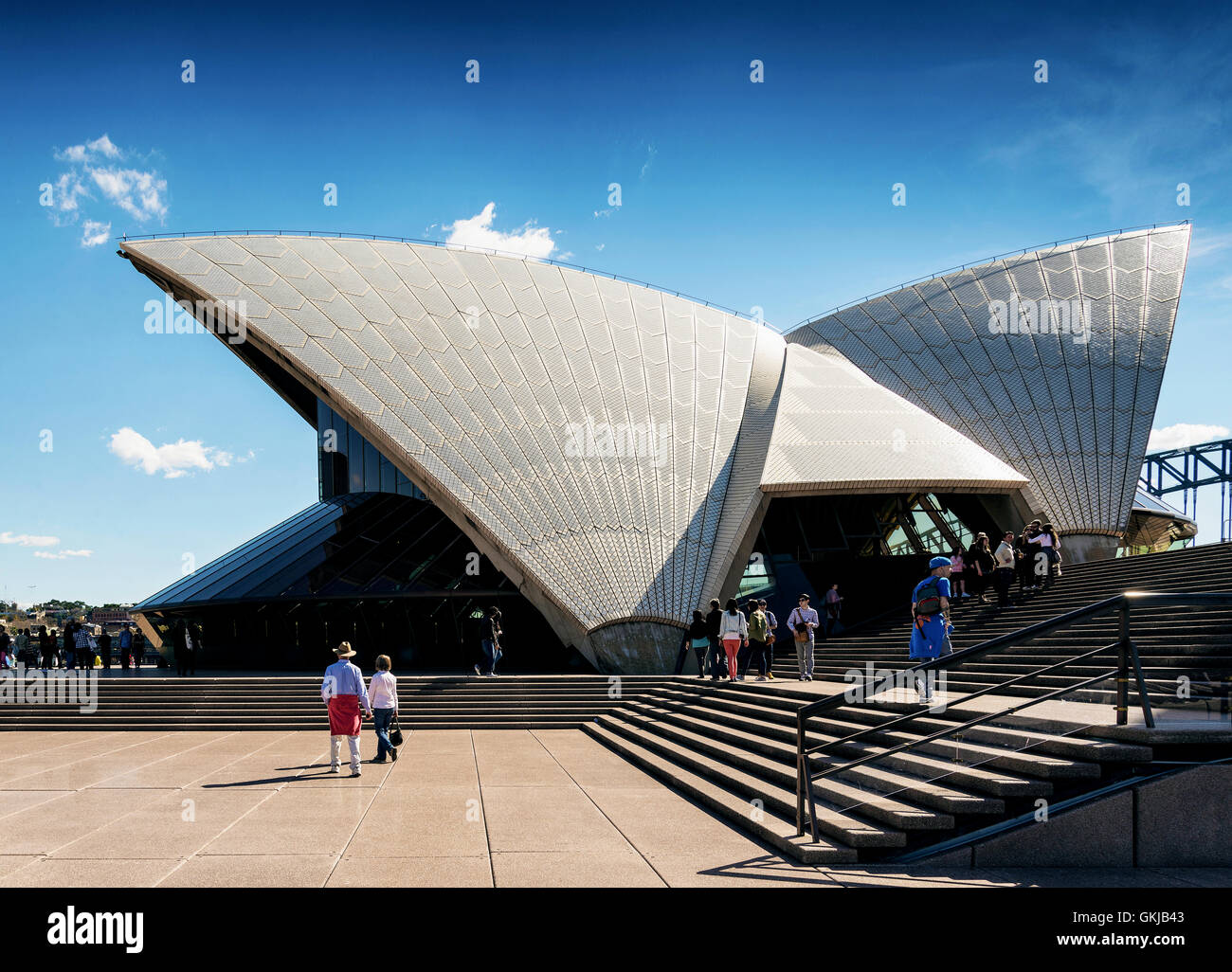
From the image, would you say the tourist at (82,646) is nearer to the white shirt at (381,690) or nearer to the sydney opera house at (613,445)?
the sydney opera house at (613,445)

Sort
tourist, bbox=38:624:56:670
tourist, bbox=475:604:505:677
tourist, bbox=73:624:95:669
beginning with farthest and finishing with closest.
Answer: tourist, bbox=38:624:56:670 < tourist, bbox=73:624:95:669 < tourist, bbox=475:604:505:677

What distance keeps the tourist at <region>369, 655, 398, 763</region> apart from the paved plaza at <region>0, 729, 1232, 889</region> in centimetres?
27

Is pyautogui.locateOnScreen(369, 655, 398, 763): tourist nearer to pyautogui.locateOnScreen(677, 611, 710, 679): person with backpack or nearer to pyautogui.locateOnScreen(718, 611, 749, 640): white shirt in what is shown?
pyautogui.locateOnScreen(718, 611, 749, 640): white shirt

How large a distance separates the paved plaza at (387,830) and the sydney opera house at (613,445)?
8.06 metres

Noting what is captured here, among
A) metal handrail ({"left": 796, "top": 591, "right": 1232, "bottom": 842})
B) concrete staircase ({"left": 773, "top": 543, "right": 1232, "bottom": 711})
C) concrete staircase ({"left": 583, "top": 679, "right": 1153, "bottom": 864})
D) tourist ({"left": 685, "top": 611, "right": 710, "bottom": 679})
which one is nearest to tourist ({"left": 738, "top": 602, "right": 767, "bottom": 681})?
tourist ({"left": 685, "top": 611, "right": 710, "bottom": 679})

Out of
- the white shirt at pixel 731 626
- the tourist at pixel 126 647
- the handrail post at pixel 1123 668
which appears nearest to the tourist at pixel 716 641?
the white shirt at pixel 731 626

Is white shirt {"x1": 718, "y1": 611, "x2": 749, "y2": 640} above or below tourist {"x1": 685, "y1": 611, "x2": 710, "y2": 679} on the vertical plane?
above

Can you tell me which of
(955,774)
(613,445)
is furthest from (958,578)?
(955,774)

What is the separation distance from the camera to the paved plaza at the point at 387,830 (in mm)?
5836

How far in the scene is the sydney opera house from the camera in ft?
63.6

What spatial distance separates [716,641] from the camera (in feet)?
50.7

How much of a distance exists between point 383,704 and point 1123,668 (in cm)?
830

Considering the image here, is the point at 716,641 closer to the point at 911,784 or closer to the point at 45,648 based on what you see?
the point at 911,784
